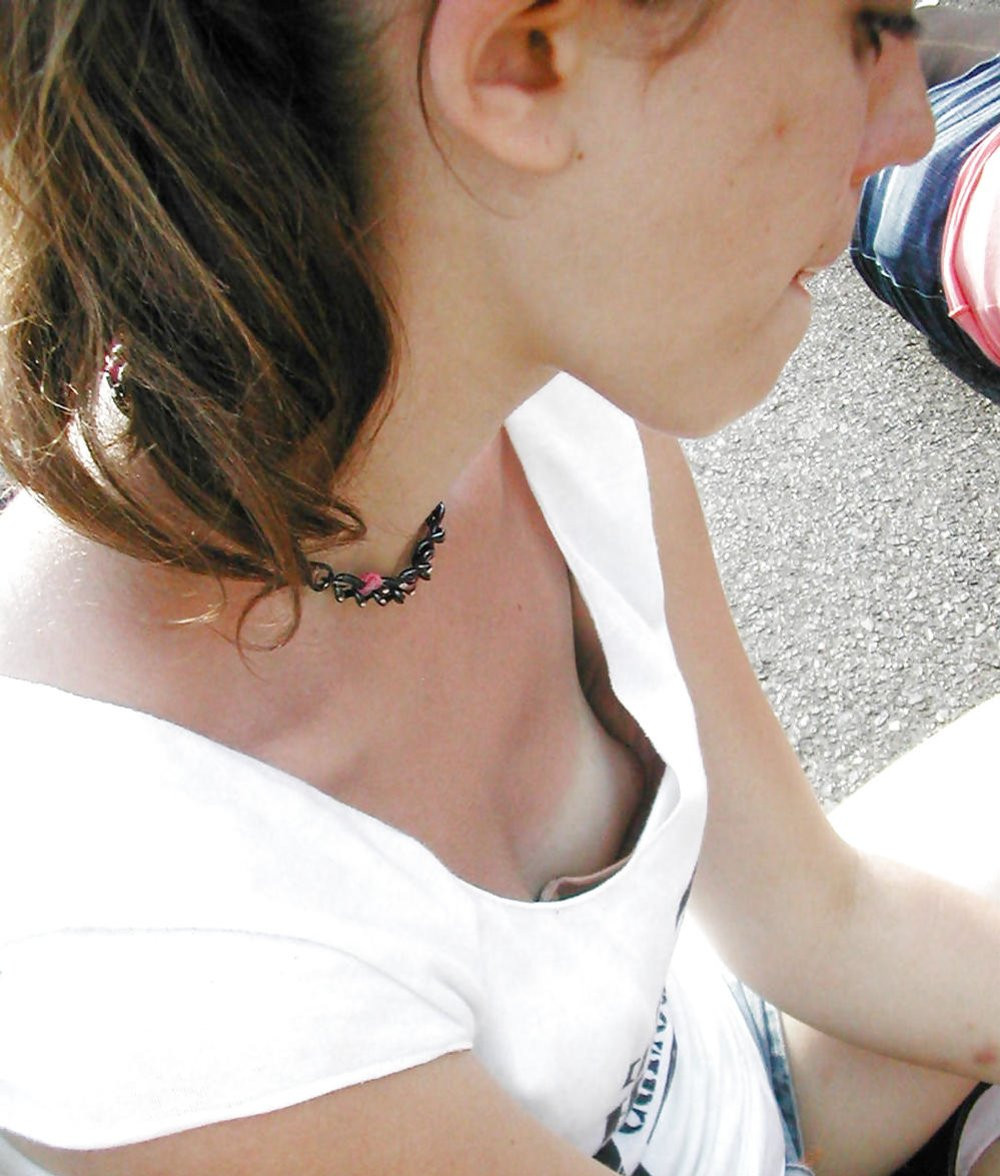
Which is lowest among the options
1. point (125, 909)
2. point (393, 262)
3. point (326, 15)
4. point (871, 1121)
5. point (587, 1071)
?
point (871, 1121)

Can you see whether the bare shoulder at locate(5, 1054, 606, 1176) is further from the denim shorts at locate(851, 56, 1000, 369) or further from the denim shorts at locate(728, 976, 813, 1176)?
the denim shorts at locate(851, 56, 1000, 369)

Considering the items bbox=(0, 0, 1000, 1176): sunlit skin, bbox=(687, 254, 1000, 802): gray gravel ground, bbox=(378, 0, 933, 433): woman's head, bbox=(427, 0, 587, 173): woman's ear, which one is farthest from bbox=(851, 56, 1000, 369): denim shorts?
bbox=(427, 0, 587, 173): woman's ear

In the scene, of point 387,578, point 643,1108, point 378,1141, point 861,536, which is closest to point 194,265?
Result: point 387,578

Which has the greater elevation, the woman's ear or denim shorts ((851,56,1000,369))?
the woman's ear

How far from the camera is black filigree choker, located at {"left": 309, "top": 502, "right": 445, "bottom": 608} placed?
727 millimetres

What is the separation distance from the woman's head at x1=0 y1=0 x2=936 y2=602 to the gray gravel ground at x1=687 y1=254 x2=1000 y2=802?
113cm

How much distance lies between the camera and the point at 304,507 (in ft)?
2.05

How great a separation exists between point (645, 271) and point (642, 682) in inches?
12.8

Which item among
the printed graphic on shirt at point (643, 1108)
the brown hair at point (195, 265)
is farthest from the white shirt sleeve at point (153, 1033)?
the printed graphic on shirt at point (643, 1108)

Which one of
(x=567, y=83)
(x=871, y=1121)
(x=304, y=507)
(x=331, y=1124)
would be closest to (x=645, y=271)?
(x=567, y=83)

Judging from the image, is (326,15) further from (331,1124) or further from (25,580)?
(331,1124)

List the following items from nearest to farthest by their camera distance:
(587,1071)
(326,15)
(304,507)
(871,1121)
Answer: (326,15), (304,507), (587,1071), (871,1121)

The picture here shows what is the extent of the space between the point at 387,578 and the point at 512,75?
1.10ft

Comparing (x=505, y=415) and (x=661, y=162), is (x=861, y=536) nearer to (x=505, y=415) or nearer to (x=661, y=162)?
(x=505, y=415)
